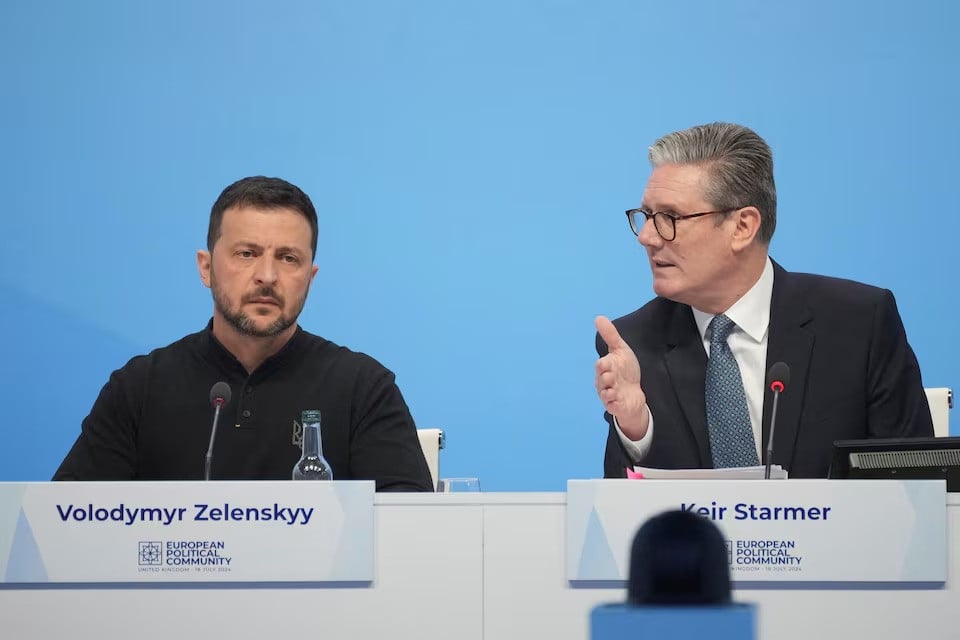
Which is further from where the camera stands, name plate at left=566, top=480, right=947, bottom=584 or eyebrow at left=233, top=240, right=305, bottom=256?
eyebrow at left=233, top=240, right=305, bottom=256

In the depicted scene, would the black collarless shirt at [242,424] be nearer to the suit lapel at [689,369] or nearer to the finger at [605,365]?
the finger at [605,365]

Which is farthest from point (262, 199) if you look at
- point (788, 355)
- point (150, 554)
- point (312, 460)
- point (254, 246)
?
point (788, 355)

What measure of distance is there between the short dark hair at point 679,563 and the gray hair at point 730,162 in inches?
99.3

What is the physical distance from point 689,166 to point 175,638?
70.6 inches

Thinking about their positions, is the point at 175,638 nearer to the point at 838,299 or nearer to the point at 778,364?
the point at 778,364

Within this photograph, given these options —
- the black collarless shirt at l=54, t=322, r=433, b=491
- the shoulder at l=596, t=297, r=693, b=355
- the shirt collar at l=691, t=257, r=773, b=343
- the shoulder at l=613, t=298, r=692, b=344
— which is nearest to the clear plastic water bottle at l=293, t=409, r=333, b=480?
the black collarless shirt at l=54, t=322, r=433, b=491

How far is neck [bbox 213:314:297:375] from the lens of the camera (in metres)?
3.07

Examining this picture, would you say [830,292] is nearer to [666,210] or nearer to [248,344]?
[666,210]

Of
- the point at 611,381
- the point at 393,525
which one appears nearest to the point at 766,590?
the point at 393,525

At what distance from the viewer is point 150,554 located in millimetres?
2146

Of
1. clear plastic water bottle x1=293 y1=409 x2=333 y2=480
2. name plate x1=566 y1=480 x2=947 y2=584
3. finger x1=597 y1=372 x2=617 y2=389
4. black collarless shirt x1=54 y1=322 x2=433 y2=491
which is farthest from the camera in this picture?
black collarless shirt x1=54 y1=322 x2=433 y2=491

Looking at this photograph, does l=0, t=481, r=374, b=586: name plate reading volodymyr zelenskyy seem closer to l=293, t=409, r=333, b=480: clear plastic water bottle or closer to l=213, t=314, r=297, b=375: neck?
l=293, t=409, r=333, b=480: clear plastic water bottle

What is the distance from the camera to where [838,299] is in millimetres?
3119

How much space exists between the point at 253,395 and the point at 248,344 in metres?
0.14
